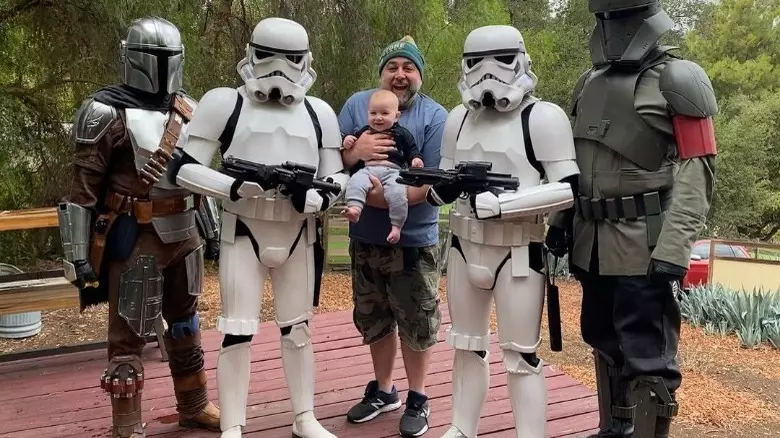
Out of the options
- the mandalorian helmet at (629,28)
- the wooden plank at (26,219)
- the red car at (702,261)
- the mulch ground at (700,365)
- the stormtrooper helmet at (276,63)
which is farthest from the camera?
the red car at (702,261)

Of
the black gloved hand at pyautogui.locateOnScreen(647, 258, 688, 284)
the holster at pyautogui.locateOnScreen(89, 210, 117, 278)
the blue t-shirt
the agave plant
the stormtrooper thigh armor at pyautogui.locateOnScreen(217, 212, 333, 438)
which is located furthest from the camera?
the agave plant

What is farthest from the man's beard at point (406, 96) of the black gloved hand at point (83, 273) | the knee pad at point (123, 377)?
the knee pad at point (123, 377)

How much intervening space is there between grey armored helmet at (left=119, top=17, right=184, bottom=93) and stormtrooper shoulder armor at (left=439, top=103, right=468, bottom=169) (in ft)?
3.88

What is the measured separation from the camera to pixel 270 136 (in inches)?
101

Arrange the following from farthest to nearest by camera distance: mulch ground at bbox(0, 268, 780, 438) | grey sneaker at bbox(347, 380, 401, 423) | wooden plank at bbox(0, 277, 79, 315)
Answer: mulch ground at bbox(0, 268, 780, 438)
wooden plank at bbox(0, 277, 79, 315)
grey sneaker at bbox(347, 380, 401, 423)

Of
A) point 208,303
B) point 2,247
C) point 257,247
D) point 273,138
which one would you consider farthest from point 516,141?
point 2,247

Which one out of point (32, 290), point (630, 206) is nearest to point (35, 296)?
point (32, 290)

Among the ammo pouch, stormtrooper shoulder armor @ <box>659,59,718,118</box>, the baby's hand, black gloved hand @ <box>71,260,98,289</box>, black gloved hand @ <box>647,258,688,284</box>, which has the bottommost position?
black gloved hand @ <box>647,258,688,284</box>

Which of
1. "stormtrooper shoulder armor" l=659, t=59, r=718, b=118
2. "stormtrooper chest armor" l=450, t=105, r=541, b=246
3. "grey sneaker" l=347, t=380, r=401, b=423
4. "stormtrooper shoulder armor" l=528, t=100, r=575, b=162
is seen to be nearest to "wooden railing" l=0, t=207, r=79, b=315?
"grey sneaker" l=347, t=380, r=401, b=423

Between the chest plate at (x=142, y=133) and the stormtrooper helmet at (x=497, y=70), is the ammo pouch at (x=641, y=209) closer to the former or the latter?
the stormtrooper helmet at (x=497, y=70)

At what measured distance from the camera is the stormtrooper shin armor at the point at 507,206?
2.42 meters

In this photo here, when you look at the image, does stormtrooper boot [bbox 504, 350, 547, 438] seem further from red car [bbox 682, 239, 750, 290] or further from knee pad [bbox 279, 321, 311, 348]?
red car [bbox 682, 239, 750, 290]

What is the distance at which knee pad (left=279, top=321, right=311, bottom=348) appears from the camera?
274 centimetres

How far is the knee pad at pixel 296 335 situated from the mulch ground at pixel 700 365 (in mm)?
2757
